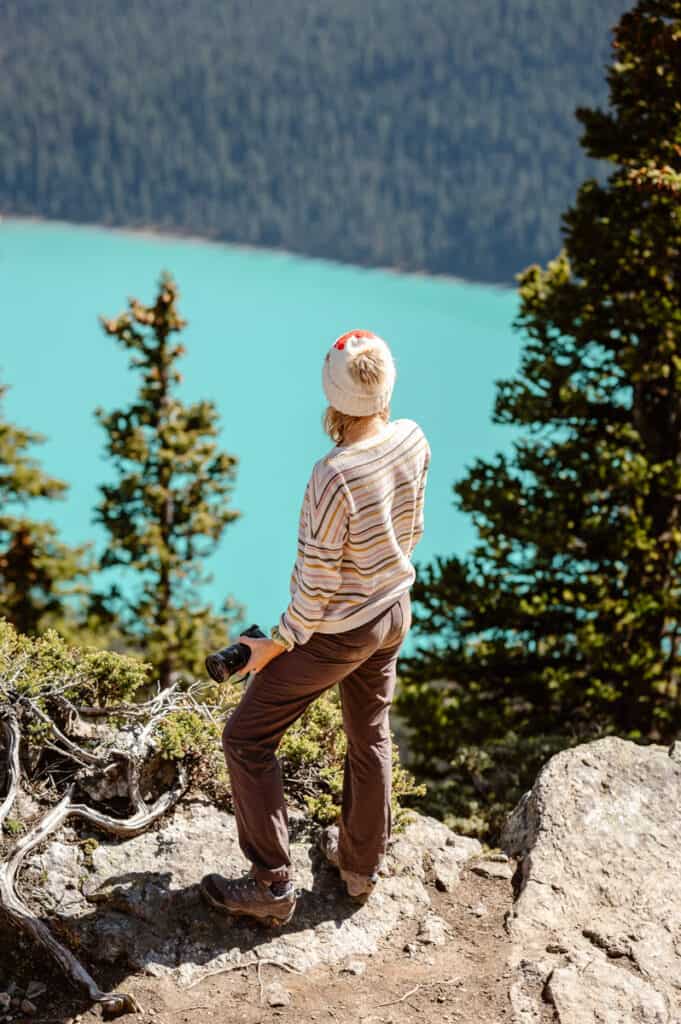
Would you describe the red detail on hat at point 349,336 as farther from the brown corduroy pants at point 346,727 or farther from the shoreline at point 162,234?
the shoreline at point 162,234

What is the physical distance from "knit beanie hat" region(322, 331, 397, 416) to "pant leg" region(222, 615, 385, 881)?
98 centimetres

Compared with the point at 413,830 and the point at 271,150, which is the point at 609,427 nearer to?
the point at 413,830

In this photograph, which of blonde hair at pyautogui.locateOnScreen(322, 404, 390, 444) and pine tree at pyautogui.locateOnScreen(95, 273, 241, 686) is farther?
pine tree at pyautogui.locateOnScreen(95, 273, 241, 686)

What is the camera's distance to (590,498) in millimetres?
12133

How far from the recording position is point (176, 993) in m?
4.95

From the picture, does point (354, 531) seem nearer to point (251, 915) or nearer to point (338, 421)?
point (338, 421)

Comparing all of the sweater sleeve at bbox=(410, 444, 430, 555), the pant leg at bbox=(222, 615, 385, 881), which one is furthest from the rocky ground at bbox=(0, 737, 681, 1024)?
the sweater sleeve at bbox=(410, 444, 430, 555)

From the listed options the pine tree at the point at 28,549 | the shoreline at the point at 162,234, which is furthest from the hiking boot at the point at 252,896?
the shoreline at the point at 162,234

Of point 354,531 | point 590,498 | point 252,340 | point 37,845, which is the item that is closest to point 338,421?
point 354,531

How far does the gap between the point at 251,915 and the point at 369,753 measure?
1007mm

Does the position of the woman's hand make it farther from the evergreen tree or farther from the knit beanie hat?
the evergreen tree

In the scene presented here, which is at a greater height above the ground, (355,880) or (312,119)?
(312,119)

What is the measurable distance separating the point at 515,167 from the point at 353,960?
150 metres

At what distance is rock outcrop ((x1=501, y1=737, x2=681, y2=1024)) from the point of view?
4.94m
